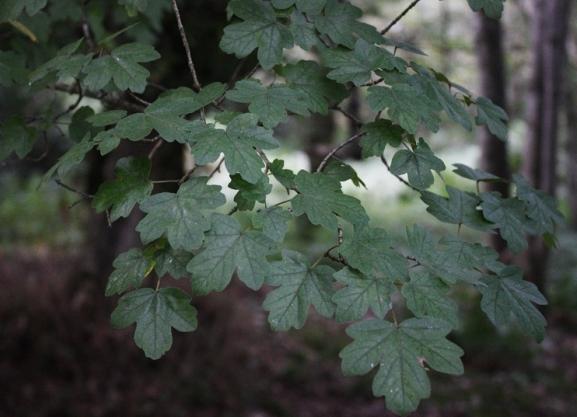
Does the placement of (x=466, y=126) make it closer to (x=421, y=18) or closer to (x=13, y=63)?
(x=13, y=63)

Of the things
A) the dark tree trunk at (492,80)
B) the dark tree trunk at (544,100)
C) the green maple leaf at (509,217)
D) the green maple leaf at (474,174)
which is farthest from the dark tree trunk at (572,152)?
the green maple leaf at (509,217)

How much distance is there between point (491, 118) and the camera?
1534mm

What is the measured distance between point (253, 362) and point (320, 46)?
12.8 feet

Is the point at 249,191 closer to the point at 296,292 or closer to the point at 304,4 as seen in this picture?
the point at 296,292

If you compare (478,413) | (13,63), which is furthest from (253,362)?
(13,63)

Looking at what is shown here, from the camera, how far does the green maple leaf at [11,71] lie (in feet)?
4.93

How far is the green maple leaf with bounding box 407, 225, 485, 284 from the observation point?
46.4 inches

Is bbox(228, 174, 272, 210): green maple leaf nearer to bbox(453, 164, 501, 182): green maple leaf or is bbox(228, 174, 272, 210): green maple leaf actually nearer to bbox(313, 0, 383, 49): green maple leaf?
bbox(313, 0, 383, 49): green maple leaf

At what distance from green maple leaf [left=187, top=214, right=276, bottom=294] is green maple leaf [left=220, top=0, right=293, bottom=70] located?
1.43 feet

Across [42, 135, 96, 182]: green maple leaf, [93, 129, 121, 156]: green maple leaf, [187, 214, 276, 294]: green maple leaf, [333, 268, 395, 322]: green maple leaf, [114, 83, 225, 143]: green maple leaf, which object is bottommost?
[333, 268, 395, 322]: green maple leaf

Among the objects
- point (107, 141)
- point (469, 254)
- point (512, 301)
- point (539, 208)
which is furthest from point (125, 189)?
point (539, 208)

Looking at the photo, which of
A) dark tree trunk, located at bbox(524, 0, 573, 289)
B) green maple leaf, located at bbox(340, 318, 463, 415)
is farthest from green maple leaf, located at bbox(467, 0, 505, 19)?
dark tree trunk, located at bbox(524, 0, 573, 289)

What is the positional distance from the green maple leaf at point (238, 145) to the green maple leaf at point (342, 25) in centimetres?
34

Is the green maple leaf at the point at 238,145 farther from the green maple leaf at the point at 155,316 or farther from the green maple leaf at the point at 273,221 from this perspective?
the green maple leaf at the point at 155,316
